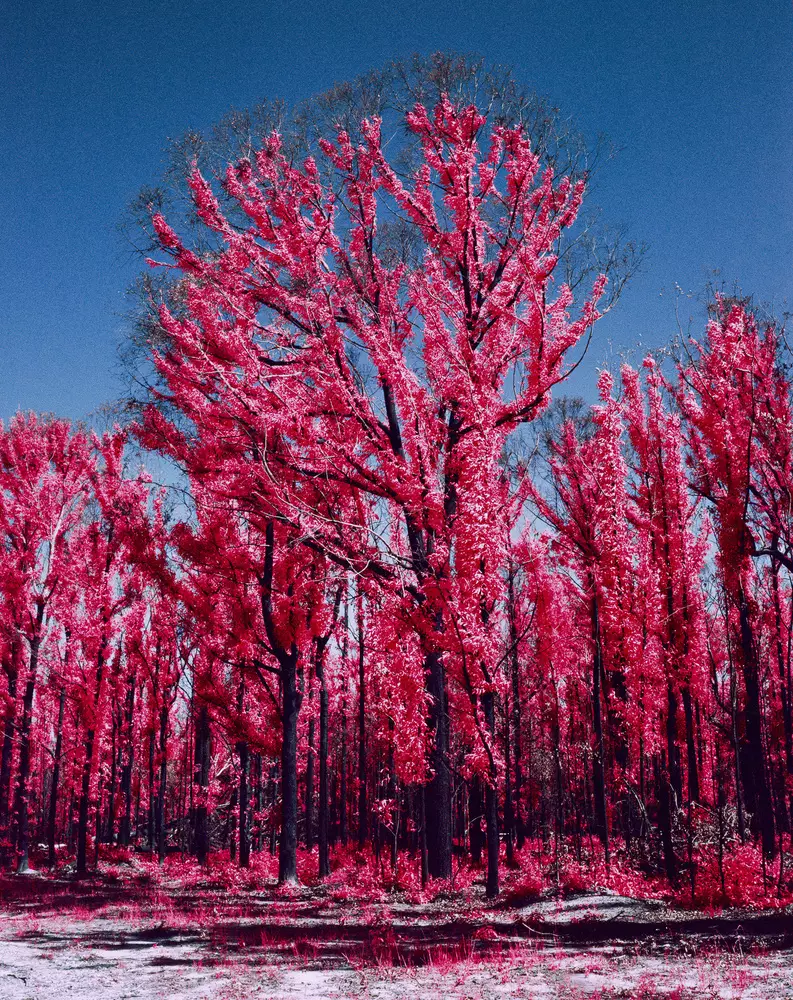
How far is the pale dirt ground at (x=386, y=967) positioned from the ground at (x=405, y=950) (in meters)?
0.02

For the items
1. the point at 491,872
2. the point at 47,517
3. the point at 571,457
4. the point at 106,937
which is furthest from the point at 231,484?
the point at 47,517

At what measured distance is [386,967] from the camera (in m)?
5.56

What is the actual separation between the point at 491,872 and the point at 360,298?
8.37m

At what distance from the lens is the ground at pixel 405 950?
4.79 m

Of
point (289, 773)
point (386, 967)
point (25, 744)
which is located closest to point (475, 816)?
point (289, 773)

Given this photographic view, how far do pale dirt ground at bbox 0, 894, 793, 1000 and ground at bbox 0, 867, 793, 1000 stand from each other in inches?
0.6

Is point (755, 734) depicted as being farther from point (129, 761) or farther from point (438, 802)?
point (129, 761)

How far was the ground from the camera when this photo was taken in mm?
4785

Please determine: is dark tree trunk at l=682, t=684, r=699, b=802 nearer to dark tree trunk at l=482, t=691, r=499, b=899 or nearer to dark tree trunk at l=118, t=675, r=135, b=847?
dark tree trunk at l=482, t=691, r=499, b=899

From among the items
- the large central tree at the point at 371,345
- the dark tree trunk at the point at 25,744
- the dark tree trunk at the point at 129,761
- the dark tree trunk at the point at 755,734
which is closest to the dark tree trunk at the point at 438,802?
the large central tree at the point at 371,345

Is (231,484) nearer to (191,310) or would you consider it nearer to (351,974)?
(191,310)

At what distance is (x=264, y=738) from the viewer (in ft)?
46.9

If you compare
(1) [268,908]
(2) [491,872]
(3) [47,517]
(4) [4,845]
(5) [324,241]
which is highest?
(5) [324,241]

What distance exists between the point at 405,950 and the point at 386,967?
2.97 ft
